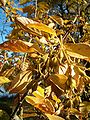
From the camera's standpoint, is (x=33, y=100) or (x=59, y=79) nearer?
(x=59, y=79)

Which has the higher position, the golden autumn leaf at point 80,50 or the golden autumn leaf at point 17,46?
the golden autumn leaf at point 17,46

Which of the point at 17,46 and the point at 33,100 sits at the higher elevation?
the point at 17,46

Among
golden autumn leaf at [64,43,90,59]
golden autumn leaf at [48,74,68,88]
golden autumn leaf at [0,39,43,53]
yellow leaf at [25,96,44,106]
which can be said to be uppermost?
golden autumn leaf at [0,39,43,53]

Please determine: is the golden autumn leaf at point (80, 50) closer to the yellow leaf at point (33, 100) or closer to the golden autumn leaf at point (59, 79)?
the golden autumn leaf at point (59, 79)

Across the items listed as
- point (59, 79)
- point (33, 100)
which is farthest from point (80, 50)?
point (33, 100)

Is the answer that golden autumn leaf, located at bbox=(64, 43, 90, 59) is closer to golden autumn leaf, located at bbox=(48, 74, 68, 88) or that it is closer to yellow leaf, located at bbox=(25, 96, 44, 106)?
golden autumn leaf, located at bbox=(48, 74, 68, 88)

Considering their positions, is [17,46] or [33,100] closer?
[17,46]

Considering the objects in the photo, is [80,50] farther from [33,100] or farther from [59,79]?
[33,100]

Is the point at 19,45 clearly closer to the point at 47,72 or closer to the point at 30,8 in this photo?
the point at 47,72

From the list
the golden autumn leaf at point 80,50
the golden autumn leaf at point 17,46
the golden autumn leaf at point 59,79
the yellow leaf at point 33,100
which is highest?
the golden autumn leaf at point 17,46

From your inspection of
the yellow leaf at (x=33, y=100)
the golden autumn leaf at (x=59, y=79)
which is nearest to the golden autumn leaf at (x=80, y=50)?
the golden autumn leaf at (x=59, y=79)

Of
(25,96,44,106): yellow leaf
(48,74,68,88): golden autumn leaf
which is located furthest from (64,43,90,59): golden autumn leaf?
(25,96,44,106): yellow leaf

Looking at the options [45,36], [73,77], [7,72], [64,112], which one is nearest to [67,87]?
[73,77]

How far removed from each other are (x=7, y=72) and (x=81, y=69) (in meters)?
0.34
